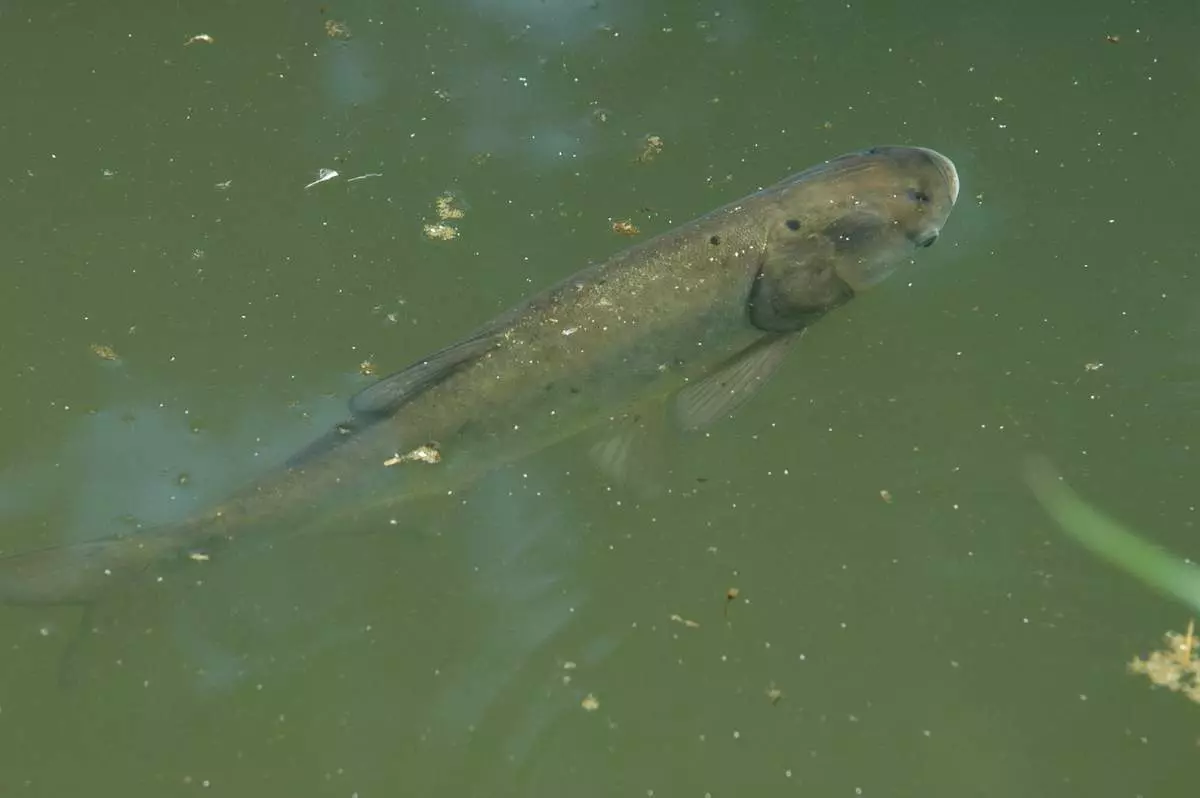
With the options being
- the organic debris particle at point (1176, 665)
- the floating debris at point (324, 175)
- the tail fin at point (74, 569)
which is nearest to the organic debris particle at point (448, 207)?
the floating debris at point (324, 175)

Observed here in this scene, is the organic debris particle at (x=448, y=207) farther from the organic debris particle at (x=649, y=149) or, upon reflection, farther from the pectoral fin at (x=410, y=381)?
the pectoral fin at (x=410, y=381)

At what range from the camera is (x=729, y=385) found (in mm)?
3473

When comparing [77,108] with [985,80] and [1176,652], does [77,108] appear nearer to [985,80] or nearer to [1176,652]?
[985,80]

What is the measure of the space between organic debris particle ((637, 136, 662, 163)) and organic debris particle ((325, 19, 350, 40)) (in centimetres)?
134

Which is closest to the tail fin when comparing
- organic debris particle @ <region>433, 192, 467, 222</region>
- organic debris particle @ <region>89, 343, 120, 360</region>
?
organic debris particle @ <region>89, 343, 120, 360</region>

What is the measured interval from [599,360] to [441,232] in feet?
3.06

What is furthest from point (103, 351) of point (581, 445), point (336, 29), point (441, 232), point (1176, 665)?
point (1176, 665)

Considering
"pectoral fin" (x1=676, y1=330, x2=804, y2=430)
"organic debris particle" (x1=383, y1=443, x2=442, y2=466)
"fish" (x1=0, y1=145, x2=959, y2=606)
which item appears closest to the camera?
"fish" (x1=0, y1=145, x2=959, y2=606)

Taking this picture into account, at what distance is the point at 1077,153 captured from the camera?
4.20 metres

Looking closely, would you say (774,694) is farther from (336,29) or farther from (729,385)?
(336,29)

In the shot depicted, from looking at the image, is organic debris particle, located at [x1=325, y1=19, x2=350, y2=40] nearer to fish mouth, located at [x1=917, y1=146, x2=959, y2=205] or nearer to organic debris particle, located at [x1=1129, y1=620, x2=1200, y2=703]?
fish mouth, located at [x1=917, y1=146, x2=959, y2=205]

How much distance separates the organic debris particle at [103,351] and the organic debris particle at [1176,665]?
2989mm

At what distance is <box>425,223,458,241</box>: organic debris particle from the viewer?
155 inches

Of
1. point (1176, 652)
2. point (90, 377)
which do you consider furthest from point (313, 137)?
point (1176, 652)
